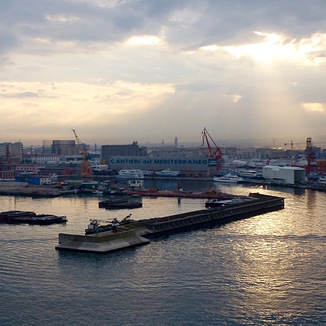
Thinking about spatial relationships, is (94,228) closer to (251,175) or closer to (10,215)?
(10,215)

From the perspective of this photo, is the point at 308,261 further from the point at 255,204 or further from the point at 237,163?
the point at 237,163

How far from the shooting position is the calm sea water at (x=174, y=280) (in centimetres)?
540

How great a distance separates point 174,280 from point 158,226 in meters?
3.64

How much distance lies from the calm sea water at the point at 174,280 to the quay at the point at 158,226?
0.22 meters

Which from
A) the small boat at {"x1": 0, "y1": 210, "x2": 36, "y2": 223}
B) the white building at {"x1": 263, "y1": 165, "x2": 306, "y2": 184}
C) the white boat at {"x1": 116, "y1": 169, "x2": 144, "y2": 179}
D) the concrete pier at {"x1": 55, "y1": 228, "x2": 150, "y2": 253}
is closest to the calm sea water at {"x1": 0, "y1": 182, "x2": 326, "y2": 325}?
the concrete pier at {"x1": 55, "y1": 228, "x2": 150, "y2": 253}

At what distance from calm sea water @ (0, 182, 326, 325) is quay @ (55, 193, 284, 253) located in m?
0.22

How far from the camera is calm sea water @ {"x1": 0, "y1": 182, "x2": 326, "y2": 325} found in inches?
213

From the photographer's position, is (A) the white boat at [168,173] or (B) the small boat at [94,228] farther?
(A) the white boat at [168,173]

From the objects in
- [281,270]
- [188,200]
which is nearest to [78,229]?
[281,270]

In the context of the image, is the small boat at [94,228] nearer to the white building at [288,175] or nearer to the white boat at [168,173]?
the white building at [288,175]

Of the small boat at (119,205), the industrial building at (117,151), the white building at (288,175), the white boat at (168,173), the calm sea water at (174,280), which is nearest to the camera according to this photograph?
the calm sea water at (174,280)

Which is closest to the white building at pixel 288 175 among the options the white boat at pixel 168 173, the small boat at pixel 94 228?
the white boat at pixel 168 173

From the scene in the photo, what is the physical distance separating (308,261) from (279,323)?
2631 millimetres

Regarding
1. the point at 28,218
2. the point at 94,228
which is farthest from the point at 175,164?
the point at 94,228
